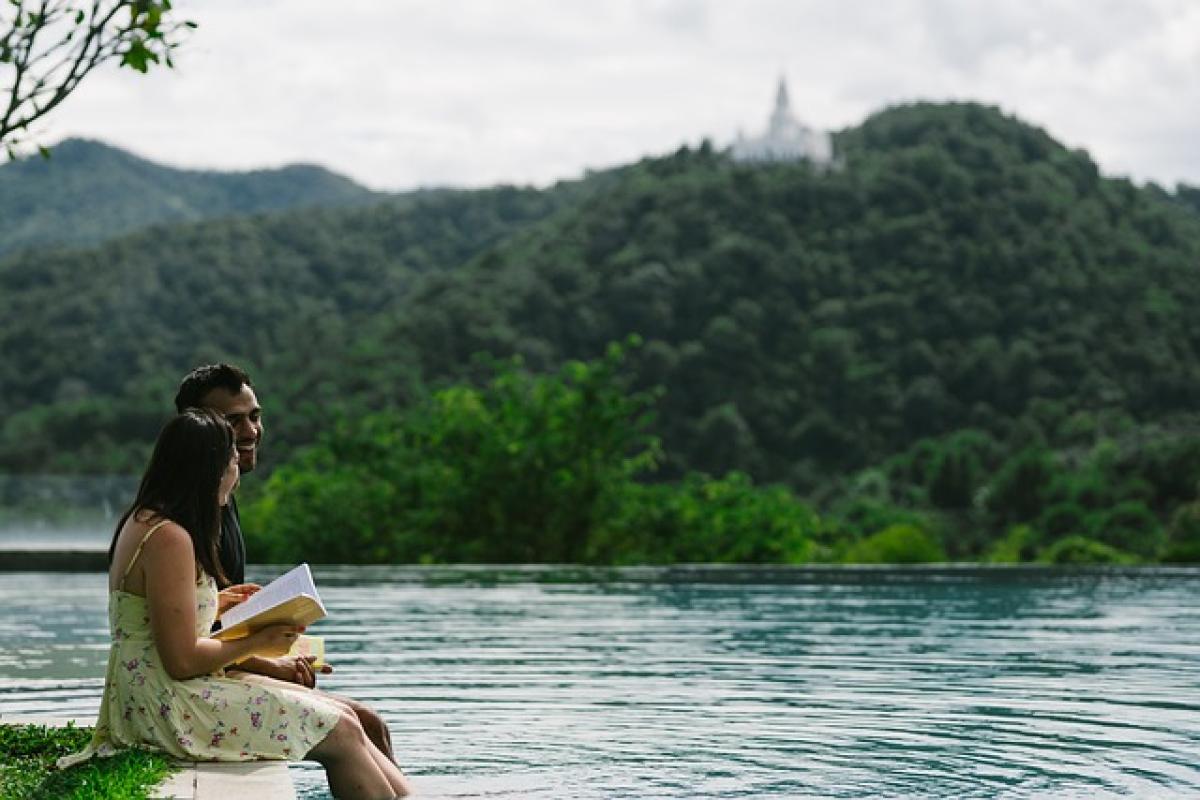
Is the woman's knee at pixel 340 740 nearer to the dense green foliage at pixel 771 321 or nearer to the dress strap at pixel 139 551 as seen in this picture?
the dress strap at pixel 139 551

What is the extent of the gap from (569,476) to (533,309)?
1263 inches

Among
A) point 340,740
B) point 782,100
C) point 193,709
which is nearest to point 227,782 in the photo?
point 193,709

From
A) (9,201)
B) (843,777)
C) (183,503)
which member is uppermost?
(9,201)

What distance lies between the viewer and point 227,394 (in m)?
5.41

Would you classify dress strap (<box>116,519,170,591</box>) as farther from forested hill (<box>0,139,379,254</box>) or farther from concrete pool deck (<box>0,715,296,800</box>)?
forested hill (<box>0,139,379,254</box>)

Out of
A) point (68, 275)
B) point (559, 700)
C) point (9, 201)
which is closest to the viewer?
point (559, 700)

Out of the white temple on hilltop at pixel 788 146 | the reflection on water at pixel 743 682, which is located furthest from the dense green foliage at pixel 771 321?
the reflection on water at pixel 743 682

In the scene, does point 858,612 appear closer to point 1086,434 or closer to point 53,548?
point 53,548

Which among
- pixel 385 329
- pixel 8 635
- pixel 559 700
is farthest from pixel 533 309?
pixel 559 700

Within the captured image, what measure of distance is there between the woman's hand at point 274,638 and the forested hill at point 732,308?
107ft

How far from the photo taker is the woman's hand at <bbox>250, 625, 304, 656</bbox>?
15.5ft

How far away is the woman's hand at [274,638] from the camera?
15.5ft

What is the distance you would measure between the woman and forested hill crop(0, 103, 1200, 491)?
32.6m

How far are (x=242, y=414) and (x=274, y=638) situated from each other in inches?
36.1
